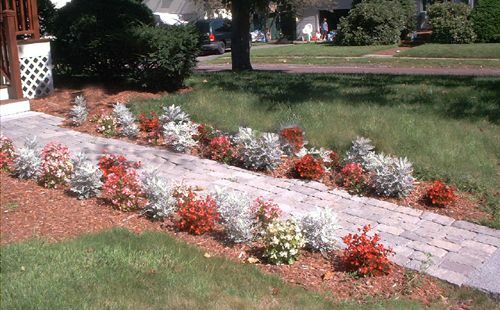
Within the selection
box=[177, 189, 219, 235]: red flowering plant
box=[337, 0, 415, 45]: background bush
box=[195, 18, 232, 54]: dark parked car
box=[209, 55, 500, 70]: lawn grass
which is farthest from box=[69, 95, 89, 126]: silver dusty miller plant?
box=[337, 0, 415, 45]: background bush

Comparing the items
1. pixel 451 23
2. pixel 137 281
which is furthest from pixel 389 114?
pixel 451 23

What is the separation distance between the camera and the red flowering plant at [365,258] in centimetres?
517

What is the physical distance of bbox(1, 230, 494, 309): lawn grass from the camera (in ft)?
13.7

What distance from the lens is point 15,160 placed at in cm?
699

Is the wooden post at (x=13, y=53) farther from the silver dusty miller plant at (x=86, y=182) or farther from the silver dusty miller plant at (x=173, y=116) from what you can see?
the silver dusty miller plant at (x=86, y=182)

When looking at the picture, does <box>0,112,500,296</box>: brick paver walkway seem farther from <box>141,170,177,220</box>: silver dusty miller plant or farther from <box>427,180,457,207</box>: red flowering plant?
<box>141,170,177,220</box>: silver dusty miller plant

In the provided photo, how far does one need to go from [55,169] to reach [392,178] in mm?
3678

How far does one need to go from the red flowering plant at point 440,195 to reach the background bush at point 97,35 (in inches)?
251

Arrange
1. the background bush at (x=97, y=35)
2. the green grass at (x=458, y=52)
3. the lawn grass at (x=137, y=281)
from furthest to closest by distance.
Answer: the green grass at (x=458, y=52) → the background bush at (x=97, y=35) → the lawn grass at (x=137, y=281)

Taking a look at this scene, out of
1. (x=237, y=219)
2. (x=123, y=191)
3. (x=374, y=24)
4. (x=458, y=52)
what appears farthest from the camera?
(x=374, y=24)

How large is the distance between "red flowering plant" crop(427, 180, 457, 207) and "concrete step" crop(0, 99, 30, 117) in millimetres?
7180

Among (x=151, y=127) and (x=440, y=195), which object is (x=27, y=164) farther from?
(x=440, y=195)

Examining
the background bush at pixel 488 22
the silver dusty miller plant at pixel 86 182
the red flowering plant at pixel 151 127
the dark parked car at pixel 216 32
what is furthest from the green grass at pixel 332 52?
the silver dusty miller plant at pixel 86 182

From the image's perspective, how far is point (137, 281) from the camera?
448cm
